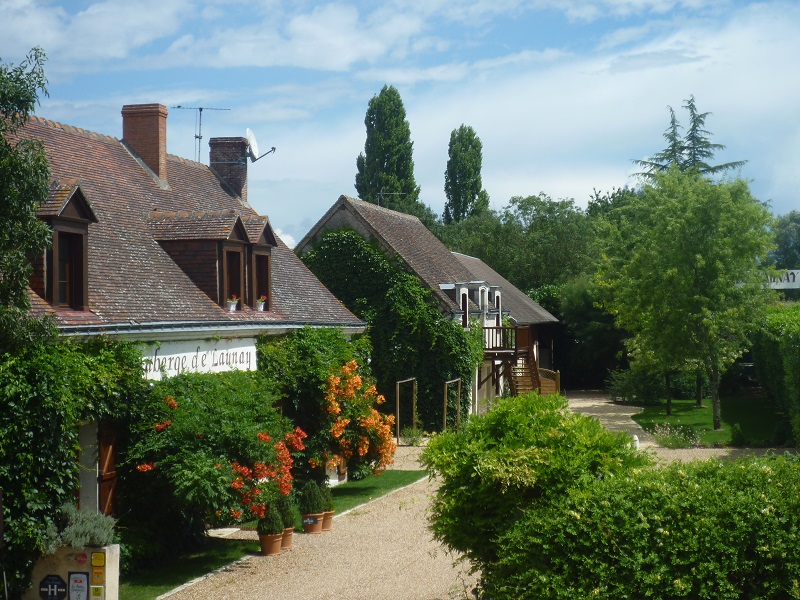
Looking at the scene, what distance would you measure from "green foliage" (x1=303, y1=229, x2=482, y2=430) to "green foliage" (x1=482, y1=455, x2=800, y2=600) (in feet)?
67.9

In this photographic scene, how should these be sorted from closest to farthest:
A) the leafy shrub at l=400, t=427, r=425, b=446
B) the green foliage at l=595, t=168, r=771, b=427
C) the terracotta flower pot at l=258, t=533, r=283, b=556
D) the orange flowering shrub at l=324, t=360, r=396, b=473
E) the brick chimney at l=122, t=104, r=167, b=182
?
the terracotta flower pot at l=258, t=533, r=283, b=556 → the orange flowering shrub at l=324, t=360, r=396, b=473 → the brick chimney at l=122, t=104, r=167, b=182 → the leafy shrub at l=400, t=427, r=425, b=446 → the green foliage at l=595, t=168, r=771, b=427

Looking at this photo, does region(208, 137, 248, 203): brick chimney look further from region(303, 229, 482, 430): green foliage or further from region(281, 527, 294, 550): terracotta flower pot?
region(281, 527, 294, 550): terracotta flower pot

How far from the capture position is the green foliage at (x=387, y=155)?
215ft

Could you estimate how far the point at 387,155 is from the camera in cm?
6594

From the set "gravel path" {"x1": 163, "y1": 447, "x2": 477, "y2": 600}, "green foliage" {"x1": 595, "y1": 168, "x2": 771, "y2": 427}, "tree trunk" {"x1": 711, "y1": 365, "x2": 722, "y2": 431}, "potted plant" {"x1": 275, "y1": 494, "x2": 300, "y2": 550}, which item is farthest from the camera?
"tree trunk" {"x1": 711, "y1": 365, "x2": 722, "y2": 431}

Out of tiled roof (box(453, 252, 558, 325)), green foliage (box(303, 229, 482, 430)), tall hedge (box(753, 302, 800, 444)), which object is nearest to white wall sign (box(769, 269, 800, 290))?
tall hedge (box(753, 302, 800, 444))

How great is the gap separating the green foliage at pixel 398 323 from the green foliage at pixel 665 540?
20.7 m

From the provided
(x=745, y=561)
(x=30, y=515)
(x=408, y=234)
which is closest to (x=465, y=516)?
(x=745, y=561)

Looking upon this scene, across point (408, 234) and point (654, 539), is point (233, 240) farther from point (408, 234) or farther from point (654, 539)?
point (408, 234)

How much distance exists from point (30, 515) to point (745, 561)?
26.3 feet

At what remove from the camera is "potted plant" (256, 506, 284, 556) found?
47.6 ft

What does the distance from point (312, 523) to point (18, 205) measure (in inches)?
325

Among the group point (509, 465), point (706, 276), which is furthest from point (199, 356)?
point (706, 276)

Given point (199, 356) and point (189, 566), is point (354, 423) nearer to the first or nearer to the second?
point (199, 356)
